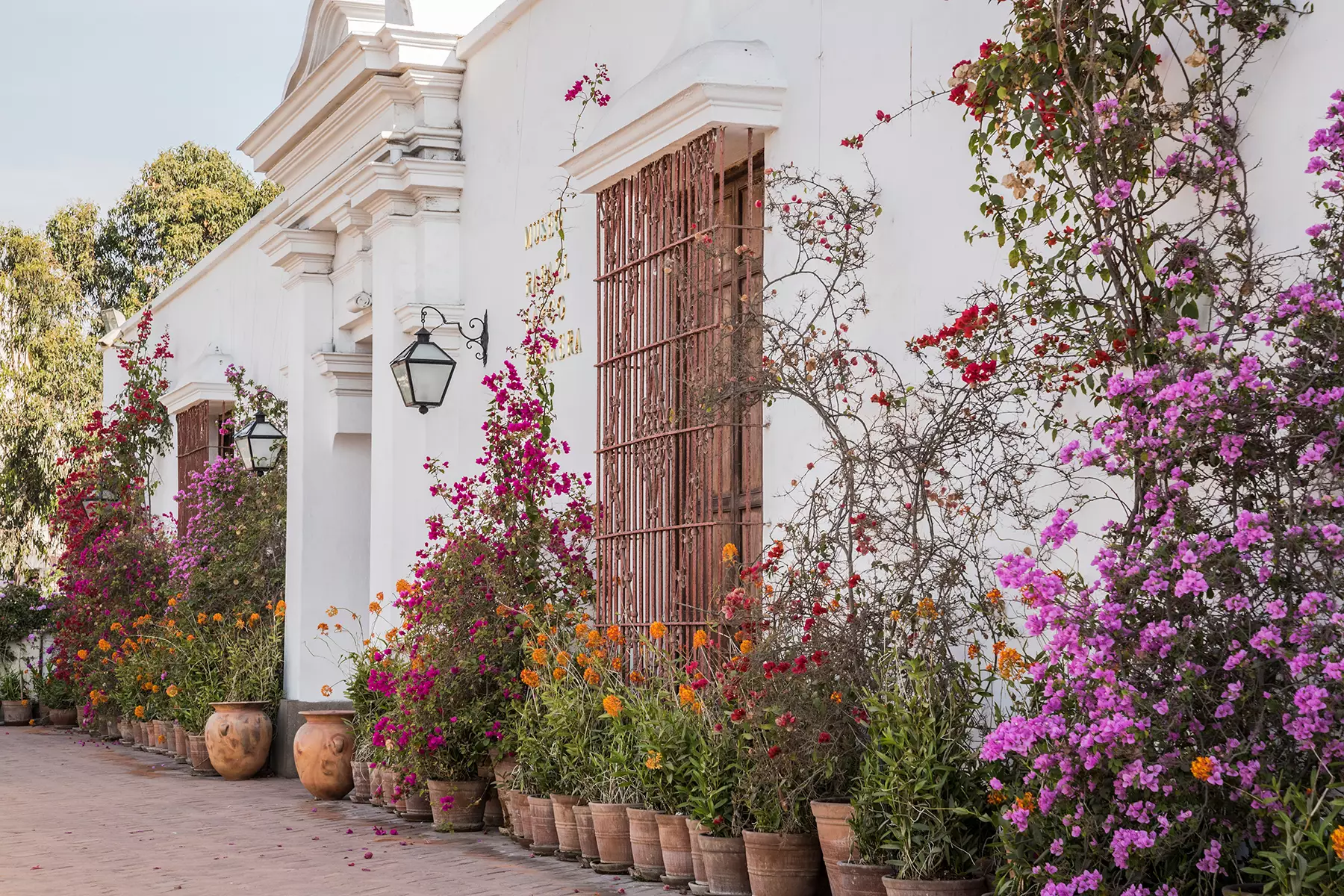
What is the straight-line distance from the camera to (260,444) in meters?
13.5

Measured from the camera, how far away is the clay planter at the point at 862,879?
512 centimetres

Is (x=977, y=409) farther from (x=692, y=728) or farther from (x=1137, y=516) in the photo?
(x=692, y=728)

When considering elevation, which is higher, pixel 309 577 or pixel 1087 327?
pixel 1087 327

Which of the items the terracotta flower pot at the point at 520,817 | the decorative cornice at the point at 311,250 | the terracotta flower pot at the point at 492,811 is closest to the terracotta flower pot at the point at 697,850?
the terracotta flower pot at the point at 520,817

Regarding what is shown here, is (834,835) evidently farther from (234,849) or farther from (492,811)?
(234,849)

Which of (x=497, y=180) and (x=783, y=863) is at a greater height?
(x=497, y=180)

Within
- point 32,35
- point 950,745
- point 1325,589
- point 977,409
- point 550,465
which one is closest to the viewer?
point 1325,589

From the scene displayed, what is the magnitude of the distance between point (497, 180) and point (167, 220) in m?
23.0

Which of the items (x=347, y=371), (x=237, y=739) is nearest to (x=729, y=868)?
(x=237, y=739)

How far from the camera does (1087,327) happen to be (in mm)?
4914

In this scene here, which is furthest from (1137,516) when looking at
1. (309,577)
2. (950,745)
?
(309,577)

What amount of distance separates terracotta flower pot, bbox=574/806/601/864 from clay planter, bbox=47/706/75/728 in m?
13.3

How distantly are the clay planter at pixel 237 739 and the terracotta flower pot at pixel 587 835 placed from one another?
567 centimetres

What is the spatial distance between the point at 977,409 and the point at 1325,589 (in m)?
1.95
